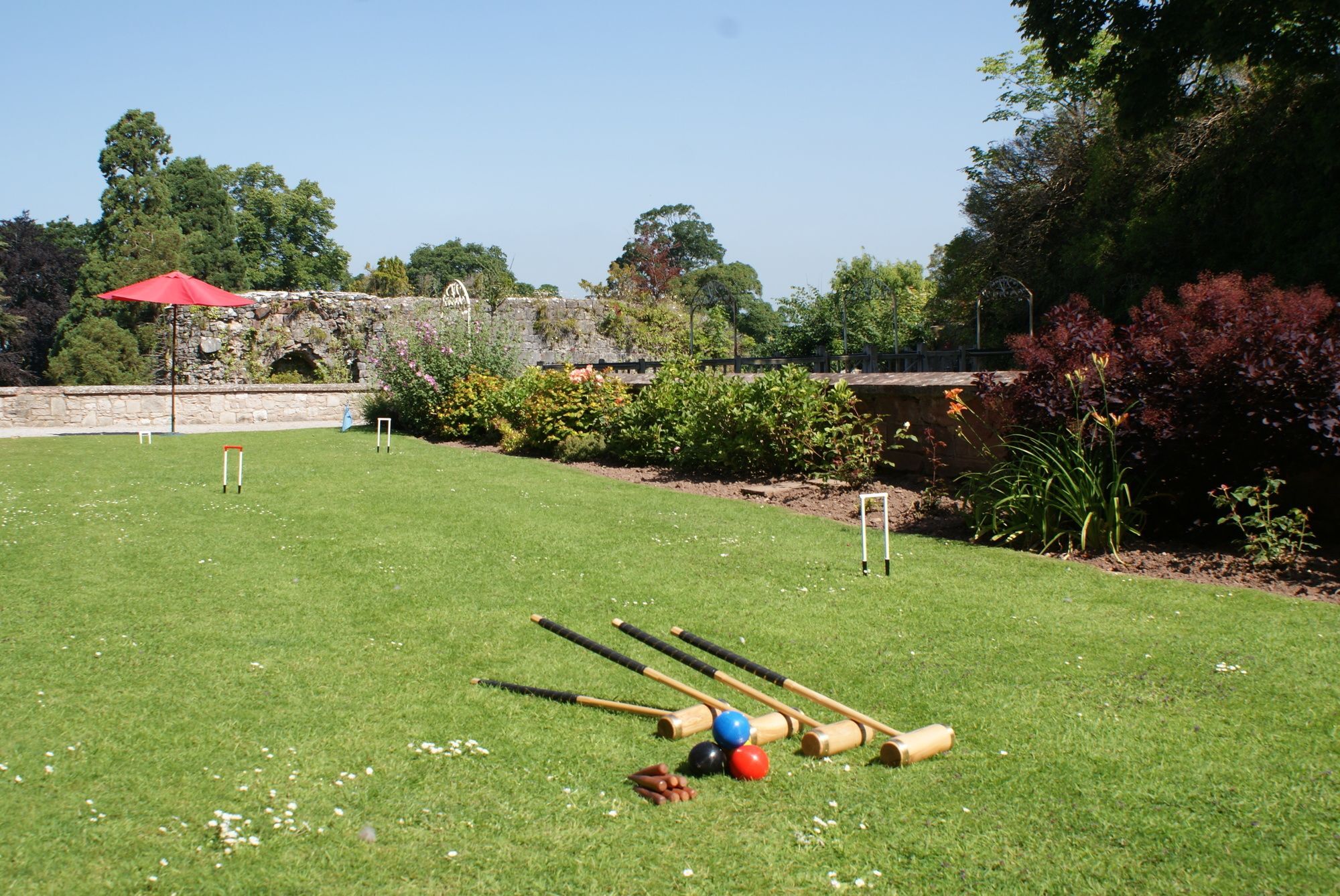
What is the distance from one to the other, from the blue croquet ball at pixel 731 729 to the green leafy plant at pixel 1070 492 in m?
4.15

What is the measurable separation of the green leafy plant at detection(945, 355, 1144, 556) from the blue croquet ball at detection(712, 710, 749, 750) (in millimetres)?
4151

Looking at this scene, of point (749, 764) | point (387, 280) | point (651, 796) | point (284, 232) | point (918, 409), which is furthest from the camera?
point (284, 232)

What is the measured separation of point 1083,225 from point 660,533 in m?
16.9

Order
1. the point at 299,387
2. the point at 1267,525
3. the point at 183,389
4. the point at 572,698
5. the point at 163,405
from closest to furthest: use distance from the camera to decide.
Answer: the point at 572,698, the point at 1267,525, the point at 163,405, the point at 183,389, the point at 299,387

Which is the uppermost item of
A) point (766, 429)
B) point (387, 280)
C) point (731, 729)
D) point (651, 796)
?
point (387, 280)

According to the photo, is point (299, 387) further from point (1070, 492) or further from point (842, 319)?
point (1070, 492)

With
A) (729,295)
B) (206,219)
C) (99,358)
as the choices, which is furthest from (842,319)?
(206,219)

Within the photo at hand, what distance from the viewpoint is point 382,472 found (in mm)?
11609

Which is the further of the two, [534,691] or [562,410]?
[562,410]

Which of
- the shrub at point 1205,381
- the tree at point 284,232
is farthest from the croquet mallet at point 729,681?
the tree at point 284,232

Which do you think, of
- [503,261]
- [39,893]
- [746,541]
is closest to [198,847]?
[39,893]

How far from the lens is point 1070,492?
686 cm

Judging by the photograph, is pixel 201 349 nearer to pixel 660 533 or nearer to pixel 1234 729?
pixel 660 533

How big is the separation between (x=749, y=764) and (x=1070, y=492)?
439 centimetres
